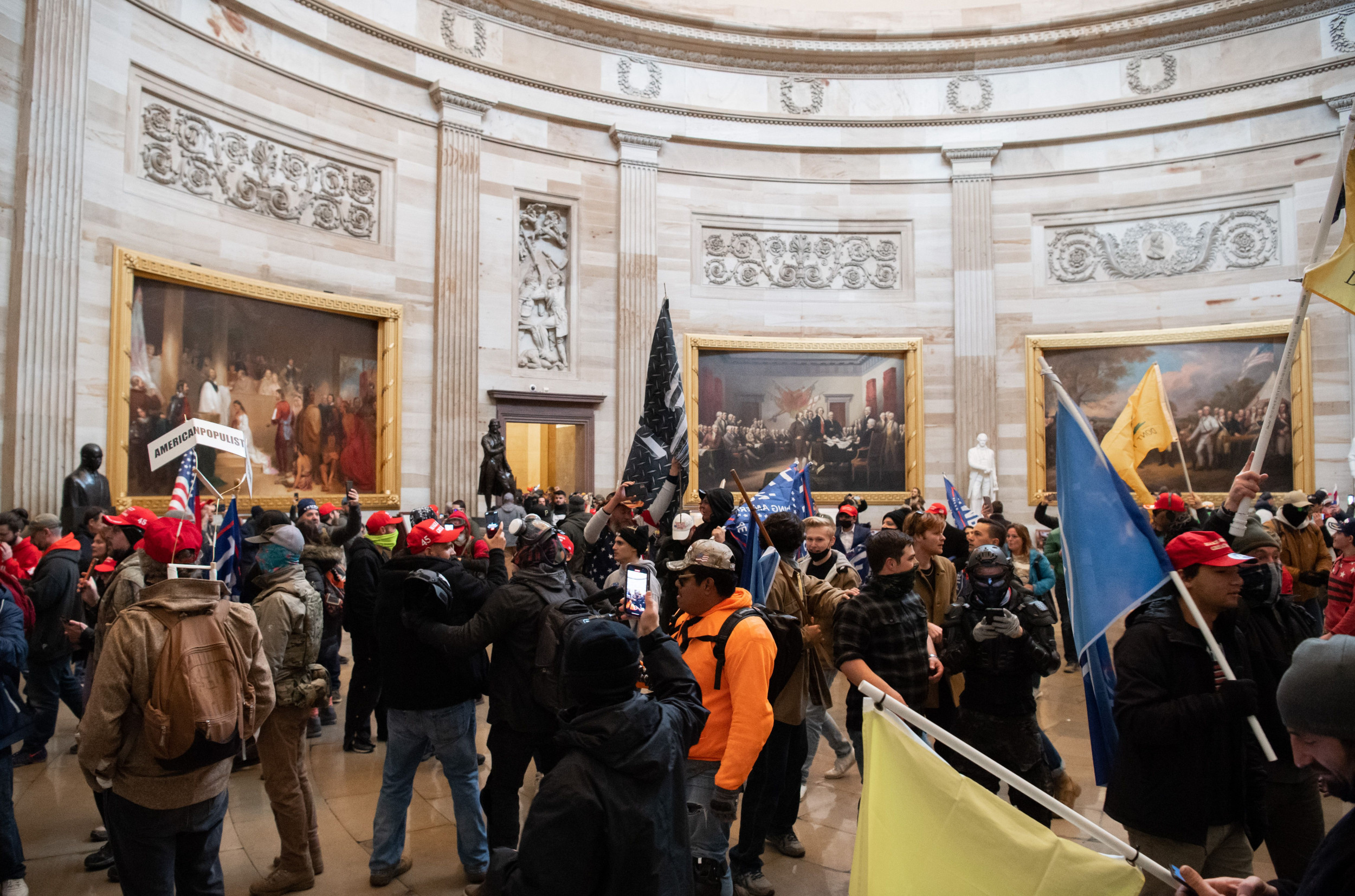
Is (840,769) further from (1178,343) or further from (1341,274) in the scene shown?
(1178,343)

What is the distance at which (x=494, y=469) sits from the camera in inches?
A: 579

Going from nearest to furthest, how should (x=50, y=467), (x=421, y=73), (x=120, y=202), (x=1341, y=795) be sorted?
(x=1341, y=795) → (x=50, y=467) → (x=120, y=202) → (x=421, y=73)

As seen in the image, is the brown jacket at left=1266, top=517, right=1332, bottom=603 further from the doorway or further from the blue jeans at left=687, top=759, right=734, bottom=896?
the doorway

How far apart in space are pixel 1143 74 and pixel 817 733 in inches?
752

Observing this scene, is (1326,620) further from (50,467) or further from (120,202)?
(120,202)

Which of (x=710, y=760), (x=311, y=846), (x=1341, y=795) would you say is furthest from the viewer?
(x=311, y=846)

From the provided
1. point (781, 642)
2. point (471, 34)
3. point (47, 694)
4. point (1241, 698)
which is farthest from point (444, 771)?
point (471, 34)

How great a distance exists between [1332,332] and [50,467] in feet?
73.1

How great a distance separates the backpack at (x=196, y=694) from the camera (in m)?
3.21

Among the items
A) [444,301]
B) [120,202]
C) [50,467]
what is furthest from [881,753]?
[444,301]

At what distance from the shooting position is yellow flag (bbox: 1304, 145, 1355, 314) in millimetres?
3592

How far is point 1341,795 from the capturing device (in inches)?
65.2

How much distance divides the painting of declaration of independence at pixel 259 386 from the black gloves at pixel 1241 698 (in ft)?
42.5

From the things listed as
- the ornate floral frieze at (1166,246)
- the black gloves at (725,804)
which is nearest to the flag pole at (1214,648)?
the black gloves at (725,804)
